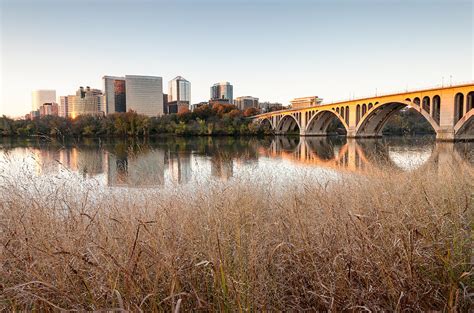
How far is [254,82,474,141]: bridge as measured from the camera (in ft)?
119

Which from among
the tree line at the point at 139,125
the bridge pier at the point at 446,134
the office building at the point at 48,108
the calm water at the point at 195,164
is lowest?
the calm water at the point at 195,164

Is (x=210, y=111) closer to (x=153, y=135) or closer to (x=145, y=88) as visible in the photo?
(x=153, y=135)

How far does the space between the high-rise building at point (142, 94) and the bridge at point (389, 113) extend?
81.4 m

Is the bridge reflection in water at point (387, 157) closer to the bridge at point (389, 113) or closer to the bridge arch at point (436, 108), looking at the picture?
the bridge at point (389, 113)

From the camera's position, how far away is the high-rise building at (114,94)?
146875 mm

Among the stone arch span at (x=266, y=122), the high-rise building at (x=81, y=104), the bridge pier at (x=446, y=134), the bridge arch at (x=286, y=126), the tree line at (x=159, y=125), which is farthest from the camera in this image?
the high-rise building at (x=81, y=104)

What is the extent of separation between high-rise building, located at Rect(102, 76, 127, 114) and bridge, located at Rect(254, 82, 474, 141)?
8896 cm

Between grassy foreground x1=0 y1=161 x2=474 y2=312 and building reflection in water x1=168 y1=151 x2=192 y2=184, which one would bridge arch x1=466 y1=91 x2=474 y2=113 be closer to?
building reflection in water x1=168 y1=151 x2=192 y2=184

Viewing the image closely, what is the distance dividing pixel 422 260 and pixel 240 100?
199697 millimetres

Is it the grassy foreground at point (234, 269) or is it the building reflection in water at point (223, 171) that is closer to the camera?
the grassy foreground at point (234, 269)

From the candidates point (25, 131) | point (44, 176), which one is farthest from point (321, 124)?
point (44, 176)

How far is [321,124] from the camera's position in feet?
242

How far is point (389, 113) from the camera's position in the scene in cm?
5406

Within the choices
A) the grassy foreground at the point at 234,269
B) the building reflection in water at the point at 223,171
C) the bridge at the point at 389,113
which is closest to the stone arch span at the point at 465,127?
the bridge at the point at 389,113
